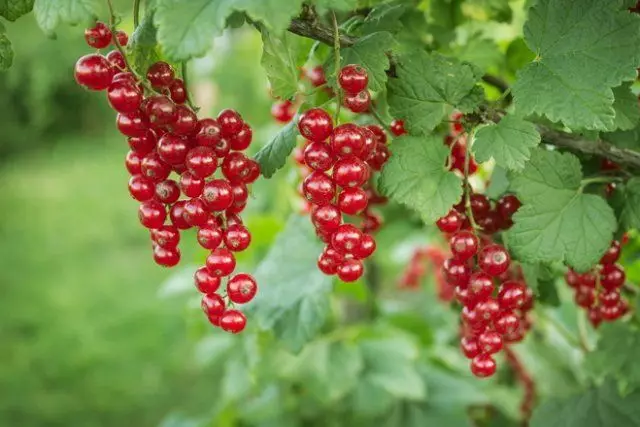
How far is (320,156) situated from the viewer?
82 centimetres

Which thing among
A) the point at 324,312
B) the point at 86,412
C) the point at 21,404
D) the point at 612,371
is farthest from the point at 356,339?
the point at 21,404

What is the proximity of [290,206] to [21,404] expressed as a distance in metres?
1.99

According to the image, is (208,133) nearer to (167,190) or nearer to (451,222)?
(167,190)

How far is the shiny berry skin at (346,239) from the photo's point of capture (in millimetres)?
823

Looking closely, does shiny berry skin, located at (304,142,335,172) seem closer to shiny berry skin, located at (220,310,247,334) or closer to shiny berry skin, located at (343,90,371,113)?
shiny berry skin, located at (343,90,371,113)

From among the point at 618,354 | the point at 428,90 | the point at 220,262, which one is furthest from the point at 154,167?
the point at 618,354

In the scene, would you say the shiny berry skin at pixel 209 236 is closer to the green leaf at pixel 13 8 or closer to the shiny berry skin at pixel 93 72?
the shiny berry skin at pixel 93 72

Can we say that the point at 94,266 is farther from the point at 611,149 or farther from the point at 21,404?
the point at 611,149

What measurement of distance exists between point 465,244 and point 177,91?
1.28ft

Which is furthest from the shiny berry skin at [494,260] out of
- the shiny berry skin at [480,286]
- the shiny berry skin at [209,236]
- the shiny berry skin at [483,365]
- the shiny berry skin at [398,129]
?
the shiny berry skin at [209,236]

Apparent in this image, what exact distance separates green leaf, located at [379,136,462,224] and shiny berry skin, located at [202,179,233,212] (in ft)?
0.63

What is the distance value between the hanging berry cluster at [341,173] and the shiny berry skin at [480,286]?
143 mm

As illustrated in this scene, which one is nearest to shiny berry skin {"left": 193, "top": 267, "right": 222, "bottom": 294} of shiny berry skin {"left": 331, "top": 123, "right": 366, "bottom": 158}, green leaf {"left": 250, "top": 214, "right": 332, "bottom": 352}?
shiny berry skin {"left": 331, "top": 123, "right": 366, "bottom": 158}

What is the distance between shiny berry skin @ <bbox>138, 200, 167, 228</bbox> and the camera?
85 centimetres
